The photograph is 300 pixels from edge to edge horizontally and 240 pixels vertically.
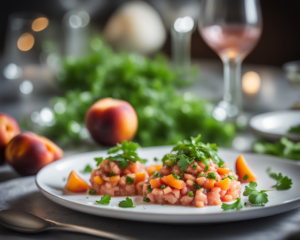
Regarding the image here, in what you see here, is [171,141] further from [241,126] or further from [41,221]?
[41,221]

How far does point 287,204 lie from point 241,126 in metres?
1.00

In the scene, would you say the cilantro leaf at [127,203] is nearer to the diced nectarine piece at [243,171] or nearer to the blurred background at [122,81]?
the diced nectarine piece at [243,171]

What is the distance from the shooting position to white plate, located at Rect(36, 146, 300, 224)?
0.87 m

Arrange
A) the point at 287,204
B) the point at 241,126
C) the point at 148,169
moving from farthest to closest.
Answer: the point at 241,126
the point at 148,169
the point at 287,204

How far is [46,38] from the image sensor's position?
2.37 meters

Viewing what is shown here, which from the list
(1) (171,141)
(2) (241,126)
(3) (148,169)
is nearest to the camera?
(3) (148,169)

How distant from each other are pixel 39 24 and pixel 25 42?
142mm

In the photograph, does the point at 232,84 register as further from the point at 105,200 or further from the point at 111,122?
the point at 105,200

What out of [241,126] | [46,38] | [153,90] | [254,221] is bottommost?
[254,221]

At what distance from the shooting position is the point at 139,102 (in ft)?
6.52

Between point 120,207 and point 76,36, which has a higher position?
point 76,36

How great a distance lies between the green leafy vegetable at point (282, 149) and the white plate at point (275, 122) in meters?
0.04

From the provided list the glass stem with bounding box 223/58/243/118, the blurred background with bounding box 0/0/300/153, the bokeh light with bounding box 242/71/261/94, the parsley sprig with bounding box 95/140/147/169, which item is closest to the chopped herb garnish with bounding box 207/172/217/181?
the parsley sprig with bounding box 95/140/147/169

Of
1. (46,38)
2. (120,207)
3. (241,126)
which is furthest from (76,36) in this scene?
(120,207)
